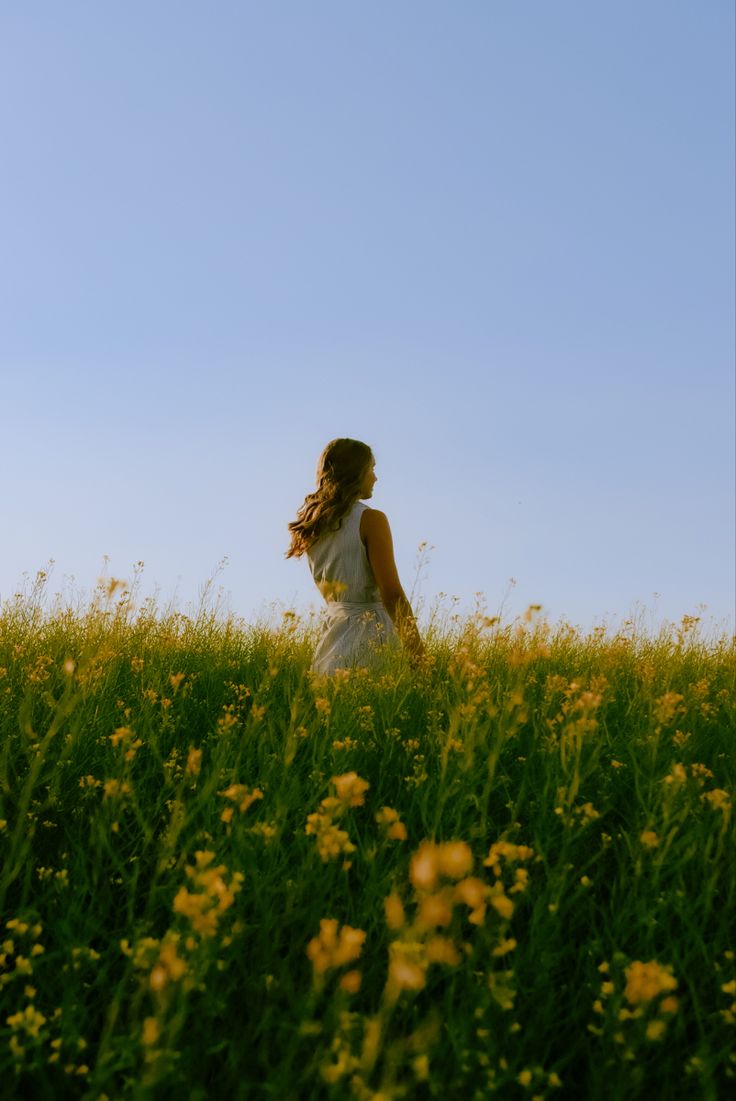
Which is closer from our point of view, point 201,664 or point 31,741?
point 31,741

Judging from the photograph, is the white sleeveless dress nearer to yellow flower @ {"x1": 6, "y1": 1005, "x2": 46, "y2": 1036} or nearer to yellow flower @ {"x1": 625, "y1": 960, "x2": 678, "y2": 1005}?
yellow flower @ {"x1": 6, "y1": 1005, "x2": 46, "y2": 1036}

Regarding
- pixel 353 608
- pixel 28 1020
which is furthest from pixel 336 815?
pixel 353 608

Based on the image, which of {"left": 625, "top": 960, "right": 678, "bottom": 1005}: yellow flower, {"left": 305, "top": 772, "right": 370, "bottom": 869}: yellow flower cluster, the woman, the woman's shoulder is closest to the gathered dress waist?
the woman

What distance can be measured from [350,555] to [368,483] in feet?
1.72

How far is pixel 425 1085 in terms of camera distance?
195 cm

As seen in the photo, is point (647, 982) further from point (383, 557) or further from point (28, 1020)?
point (383, 557)

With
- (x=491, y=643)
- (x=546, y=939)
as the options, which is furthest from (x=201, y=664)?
(x=546, y=939)

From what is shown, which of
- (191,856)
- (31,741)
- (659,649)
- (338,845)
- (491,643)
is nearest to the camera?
(338,845)

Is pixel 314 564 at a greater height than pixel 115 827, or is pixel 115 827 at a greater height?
pixel 314 564

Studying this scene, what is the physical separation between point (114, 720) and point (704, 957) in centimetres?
263

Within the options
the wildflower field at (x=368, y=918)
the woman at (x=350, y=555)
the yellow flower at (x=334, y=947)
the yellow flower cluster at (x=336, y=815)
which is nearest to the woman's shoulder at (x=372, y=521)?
the woman at (x=350, y=555)

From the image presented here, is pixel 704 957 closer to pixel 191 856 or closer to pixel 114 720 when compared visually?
pixel 191 856

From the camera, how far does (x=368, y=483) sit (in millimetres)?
5590

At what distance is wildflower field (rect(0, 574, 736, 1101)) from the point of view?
1.68m
